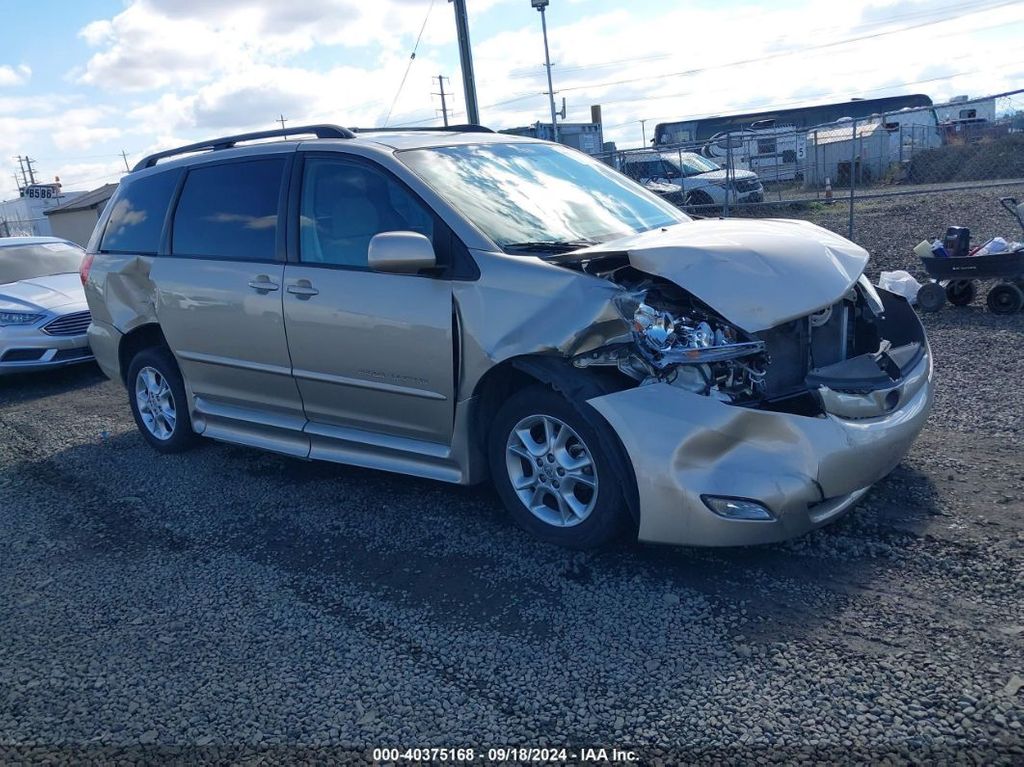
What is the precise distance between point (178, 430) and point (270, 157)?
2.09 meters

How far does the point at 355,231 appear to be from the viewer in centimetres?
473

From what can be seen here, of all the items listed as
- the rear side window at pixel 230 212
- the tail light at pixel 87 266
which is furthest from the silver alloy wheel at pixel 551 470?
the tail light at pixel 87 266

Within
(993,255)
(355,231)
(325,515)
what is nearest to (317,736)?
(325,515)

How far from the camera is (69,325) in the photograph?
9.17 m

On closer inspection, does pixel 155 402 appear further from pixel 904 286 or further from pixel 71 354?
pixel 904 286

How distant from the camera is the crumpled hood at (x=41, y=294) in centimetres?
920

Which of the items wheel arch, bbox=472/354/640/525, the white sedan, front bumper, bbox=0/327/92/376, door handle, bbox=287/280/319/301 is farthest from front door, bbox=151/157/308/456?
front bumper, bbox=0/327/92/376

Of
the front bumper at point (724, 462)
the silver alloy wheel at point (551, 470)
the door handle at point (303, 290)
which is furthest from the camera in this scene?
the door handle at point (303, 290)

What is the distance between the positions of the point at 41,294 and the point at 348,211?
6.30 metres

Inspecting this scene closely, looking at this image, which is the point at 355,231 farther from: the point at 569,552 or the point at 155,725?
the point at 155,725

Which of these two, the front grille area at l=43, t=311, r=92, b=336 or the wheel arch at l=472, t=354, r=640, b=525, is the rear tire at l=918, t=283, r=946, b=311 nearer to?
the wheel arch at l=472, t=354, r=640, b=525

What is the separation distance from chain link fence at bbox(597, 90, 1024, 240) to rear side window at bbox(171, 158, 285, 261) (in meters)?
10.1

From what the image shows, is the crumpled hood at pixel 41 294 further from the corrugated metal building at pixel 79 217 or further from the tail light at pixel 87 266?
the corrugated metal building at pixel 79 217

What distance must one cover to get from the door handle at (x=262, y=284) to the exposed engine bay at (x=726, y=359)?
199 cm
